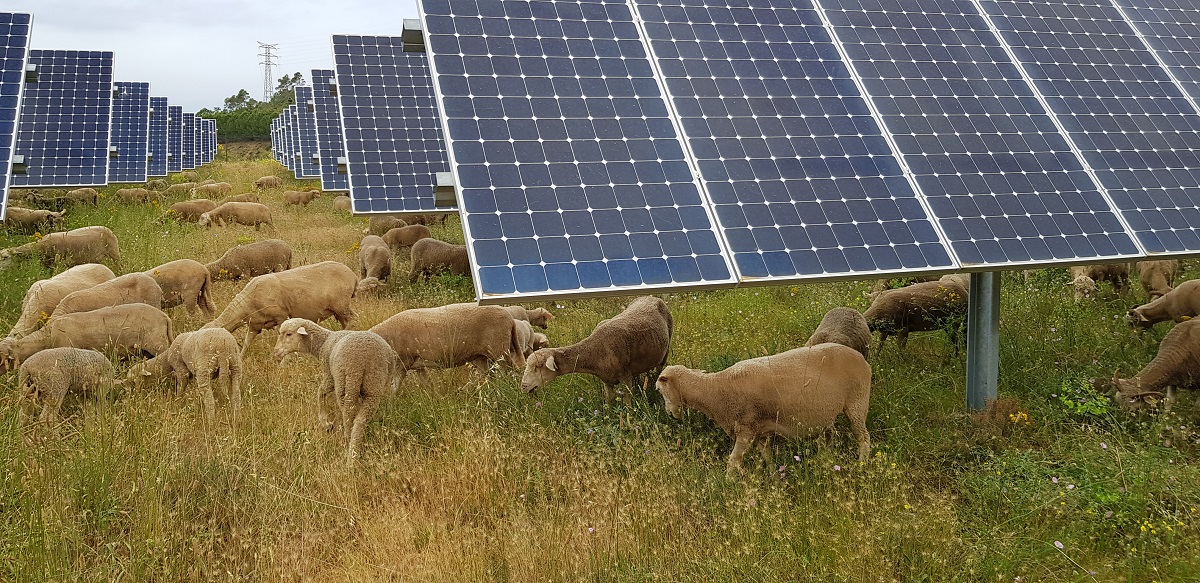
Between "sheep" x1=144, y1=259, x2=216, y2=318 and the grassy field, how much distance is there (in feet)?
9.89

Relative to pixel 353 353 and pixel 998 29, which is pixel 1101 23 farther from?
pixel 353 353

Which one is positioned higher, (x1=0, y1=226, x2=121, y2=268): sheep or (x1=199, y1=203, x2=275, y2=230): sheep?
(x1=199, y1=203, x2=275, y2=230): sheep

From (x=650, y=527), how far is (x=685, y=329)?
5171 mm

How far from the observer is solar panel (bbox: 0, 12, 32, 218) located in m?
11.4

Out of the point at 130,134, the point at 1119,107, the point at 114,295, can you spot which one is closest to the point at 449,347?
the point at 114,295

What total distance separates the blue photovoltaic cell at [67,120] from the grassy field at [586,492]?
1272 cm

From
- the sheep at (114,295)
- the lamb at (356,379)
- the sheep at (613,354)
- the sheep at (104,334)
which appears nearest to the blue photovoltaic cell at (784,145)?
the sheep at (613,354)

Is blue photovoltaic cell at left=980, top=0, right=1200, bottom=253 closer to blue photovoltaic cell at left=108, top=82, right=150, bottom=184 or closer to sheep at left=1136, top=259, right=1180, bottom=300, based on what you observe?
sheep at left=1136, top=259, right=1180, bottom=300

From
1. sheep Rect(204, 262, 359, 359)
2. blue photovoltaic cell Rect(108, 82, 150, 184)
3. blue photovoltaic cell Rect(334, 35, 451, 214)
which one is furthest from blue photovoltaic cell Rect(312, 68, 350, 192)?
sheep Rect(204, 262, 359, 359)

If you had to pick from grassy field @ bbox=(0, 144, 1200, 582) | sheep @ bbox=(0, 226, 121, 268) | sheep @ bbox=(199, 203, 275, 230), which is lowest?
grassy field @ bbox=(0, 144, 1200, 582)

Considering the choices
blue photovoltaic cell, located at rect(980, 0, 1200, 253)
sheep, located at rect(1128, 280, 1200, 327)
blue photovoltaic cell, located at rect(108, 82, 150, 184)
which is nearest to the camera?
blue photovoltaic cell, located at rect(980, 0, 1200, 253)

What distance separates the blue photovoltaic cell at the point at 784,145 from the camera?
584 cm

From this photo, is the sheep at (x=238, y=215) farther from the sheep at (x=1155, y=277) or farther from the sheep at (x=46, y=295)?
the sheep at (x=1155, y=277)

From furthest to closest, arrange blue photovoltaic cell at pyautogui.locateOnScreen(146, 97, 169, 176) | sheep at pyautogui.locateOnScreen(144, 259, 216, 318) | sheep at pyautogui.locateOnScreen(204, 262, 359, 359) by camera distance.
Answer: blue photovoltaic cell at pyautogui.locateOnScreen(146, 97, 169, 176)
sheep at pyautogui.locateOnScreen(144, 259, 216, 318)
sheep at pyautogui.locateOnScreen(204, 262, 359, 359)
